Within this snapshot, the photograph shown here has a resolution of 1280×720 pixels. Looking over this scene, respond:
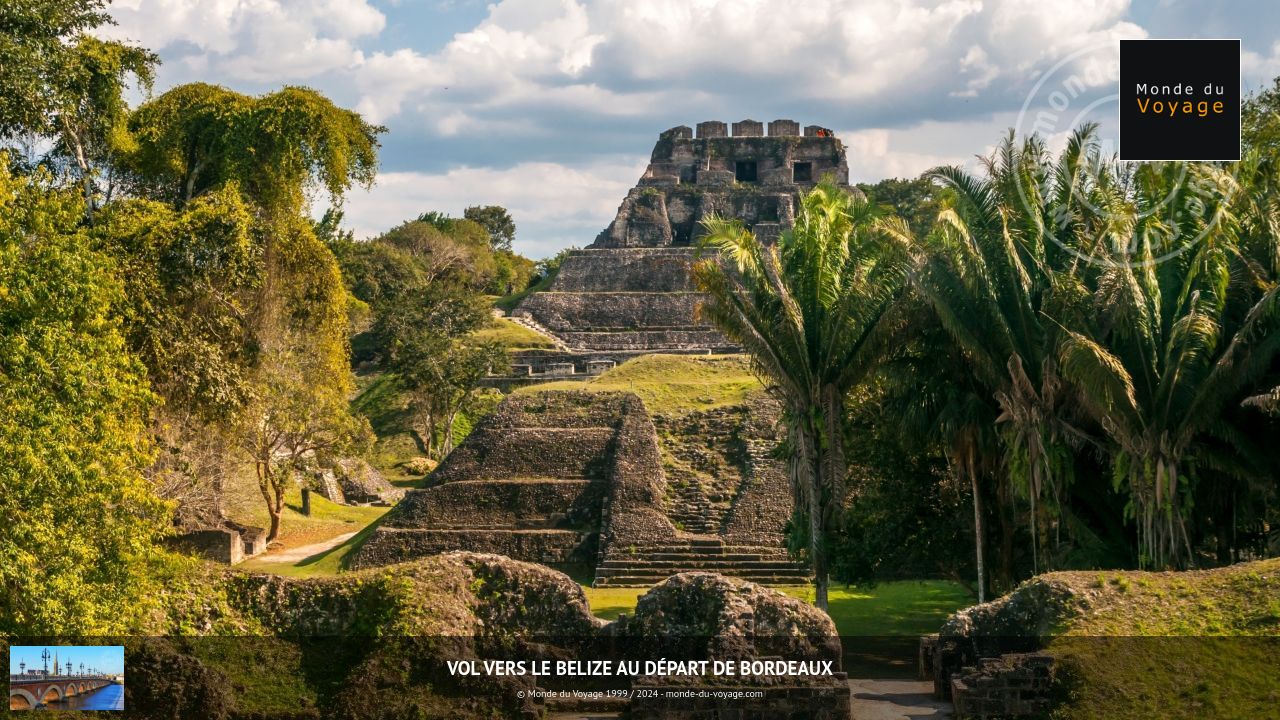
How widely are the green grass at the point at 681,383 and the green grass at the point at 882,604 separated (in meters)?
6.98

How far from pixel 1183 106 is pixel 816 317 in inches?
199

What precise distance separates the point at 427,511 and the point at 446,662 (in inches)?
545

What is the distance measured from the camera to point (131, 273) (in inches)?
772

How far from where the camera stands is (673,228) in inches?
1933

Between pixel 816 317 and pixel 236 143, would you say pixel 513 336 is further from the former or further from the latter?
pixel 816 317

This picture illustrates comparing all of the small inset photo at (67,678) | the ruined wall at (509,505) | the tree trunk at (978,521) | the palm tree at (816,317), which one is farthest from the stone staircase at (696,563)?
the small inset photo at (67,678)

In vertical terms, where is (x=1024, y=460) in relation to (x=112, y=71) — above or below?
below

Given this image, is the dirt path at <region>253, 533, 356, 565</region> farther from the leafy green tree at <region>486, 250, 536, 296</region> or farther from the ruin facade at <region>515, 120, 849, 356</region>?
the leafy green tree at <region>486, 250, 536, 296</region>

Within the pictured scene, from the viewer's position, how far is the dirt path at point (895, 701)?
1212cm

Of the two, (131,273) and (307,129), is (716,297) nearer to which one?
(131,273)

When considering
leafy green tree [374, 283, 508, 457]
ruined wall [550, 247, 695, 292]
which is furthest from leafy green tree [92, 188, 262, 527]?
ruined wall [550, 247, 695, 292]

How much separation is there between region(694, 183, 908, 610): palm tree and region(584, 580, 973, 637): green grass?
2.41 meters

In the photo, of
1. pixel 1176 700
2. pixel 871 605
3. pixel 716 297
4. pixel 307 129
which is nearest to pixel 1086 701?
pixel 1176 700

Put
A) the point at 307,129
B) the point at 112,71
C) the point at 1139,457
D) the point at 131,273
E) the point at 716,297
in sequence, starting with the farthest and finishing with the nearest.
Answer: the point at 307,129
the point at 112,71
the point at 131,273
the point at 716,297
the point at 1139,457
